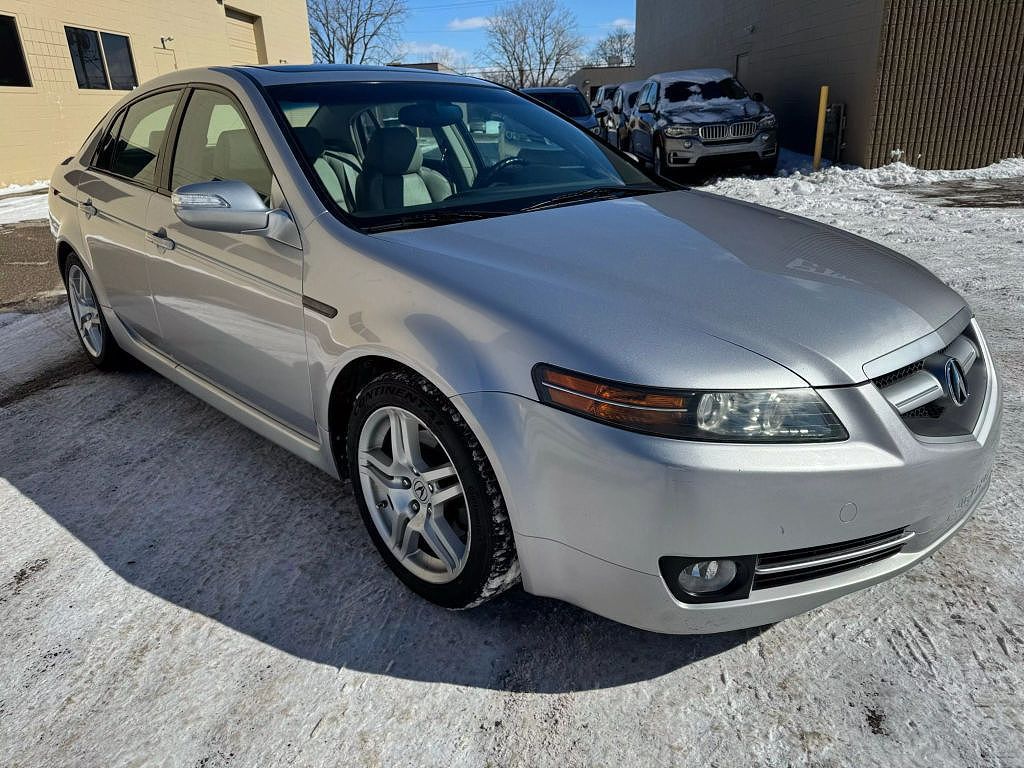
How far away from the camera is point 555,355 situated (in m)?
1.90

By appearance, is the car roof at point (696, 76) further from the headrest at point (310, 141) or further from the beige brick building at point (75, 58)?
the beige brick building at point (75, 58)

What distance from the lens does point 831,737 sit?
1.91 meters

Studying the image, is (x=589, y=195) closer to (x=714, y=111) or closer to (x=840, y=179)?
(x=840, y=179)

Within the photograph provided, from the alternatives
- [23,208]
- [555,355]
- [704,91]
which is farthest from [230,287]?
[704,91]

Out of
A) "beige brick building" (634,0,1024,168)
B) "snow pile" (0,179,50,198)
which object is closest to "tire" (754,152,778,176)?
"beige brick building" (634,0,1024,168)

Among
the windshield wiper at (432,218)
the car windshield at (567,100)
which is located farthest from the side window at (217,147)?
the car windshield at (567,100)

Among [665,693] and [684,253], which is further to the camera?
[684,253]

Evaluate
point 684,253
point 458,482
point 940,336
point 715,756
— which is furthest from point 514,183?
point 715,756

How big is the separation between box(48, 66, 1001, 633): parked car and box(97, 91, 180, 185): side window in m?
0.22

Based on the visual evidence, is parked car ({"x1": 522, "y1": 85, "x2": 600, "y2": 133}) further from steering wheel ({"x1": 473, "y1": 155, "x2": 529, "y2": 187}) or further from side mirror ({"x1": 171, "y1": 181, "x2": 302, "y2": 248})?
side mirror ({"x1": 171, "y1": 181, "x2": 302, "y2": 248})

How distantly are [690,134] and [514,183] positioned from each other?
9.55 meters

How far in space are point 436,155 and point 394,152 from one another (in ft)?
0.69

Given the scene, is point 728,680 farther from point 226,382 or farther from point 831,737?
point 226,382

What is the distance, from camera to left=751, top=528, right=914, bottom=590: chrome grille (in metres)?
1.89
